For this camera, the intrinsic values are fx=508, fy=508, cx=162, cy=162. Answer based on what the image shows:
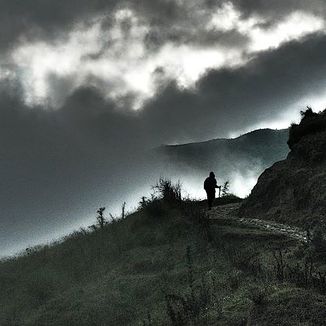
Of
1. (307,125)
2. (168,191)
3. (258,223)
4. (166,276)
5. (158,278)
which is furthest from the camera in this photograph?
(168,191)

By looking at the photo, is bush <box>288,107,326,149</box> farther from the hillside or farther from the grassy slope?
the grassy slope

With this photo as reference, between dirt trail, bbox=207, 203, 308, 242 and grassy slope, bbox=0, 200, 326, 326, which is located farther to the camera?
dirt trail, bbox=207, 203, 308, 242

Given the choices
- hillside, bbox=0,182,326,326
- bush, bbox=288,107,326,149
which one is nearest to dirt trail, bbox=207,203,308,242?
hillside, bbox=0,182,326,326

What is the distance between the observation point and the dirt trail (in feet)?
63.0

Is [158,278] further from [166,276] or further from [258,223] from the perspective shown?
[258,223]

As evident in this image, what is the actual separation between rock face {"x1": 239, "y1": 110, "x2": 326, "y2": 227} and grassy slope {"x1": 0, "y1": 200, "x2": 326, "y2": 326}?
2023 mm

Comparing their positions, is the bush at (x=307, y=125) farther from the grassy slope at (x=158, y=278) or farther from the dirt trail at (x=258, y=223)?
the grassy slope at (x=158, y=278)

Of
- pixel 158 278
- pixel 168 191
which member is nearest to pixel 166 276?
pixel 158 278

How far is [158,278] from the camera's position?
1958cm

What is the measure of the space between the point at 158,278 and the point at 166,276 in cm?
34

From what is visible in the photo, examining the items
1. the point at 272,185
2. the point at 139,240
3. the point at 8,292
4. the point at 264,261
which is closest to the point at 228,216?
the point at 272,185

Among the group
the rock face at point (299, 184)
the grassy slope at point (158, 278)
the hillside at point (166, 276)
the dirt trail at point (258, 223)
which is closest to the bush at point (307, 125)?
the rock face at point (299, 184)

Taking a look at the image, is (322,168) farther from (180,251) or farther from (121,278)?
(121,278)

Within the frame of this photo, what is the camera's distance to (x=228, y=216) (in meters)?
26.5
